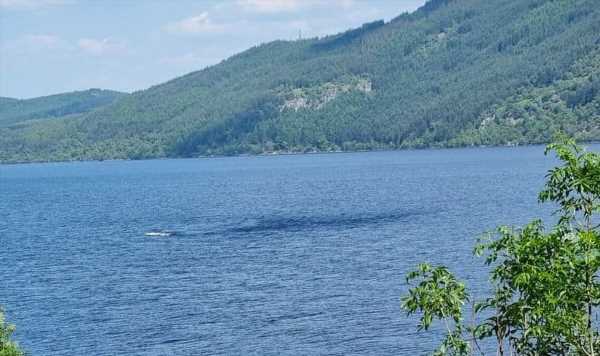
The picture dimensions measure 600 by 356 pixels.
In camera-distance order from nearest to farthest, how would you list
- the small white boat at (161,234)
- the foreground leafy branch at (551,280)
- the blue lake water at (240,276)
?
the foreground leafy branch at (551,280) → the blue lake water at (240,276) → the small white boat at (161,234)

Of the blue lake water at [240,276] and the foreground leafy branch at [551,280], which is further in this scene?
the blue lake water at [240,276]

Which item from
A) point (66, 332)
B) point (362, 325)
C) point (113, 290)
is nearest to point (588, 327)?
point (362, 325)

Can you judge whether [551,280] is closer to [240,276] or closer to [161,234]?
[240,276]

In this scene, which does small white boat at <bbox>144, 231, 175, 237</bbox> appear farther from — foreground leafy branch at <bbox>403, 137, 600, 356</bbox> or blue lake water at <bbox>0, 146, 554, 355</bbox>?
foreground leafy branch at <bbox>403, 137, 600, 356</bbox>

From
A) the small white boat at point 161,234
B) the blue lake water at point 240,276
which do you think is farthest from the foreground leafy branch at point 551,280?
the small white boat at point 161,234

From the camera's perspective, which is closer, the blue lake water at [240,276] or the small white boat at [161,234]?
the blue lake water at [240,276]

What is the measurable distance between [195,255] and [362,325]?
46738 mm

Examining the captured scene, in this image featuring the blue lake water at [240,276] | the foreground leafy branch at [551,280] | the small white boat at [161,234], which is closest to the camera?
the foreground leafy branch at [551,280]

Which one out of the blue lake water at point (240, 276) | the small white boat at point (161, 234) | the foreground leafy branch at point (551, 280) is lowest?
the blue lake water at point (240, 276)

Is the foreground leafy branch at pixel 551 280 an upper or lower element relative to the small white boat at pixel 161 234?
upper

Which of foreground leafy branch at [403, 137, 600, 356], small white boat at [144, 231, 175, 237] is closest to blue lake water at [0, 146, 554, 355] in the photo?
small white boat at [144, 231, 175, 237]

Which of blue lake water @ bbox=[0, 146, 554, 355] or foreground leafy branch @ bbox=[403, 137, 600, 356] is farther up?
foreground leafy branch @ bbox=[403, 137, 600, 356]

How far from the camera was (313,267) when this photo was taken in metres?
101

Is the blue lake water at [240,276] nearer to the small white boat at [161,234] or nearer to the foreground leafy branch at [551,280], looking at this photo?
the small white boat at [161,234]
